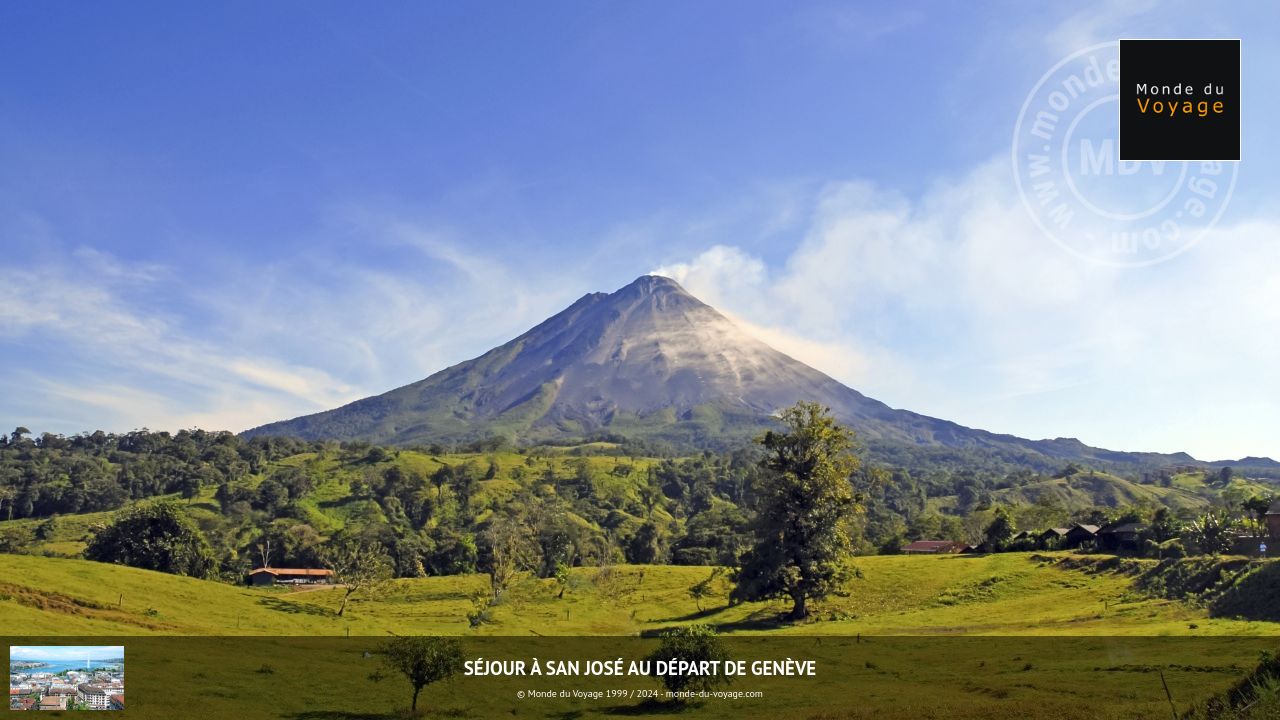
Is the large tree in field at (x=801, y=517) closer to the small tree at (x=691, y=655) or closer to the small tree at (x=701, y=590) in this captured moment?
the small tree at (x=701, y=590)

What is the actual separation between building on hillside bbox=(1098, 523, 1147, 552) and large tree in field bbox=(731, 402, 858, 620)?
3918 cm

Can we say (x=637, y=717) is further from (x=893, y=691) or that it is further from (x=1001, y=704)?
(x=1001, y=704)

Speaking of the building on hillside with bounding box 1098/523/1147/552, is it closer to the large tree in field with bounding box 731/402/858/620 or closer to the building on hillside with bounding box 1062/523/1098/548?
the building on hillside with bounding box 1062/523/1098/548

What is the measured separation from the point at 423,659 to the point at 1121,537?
85.3 m

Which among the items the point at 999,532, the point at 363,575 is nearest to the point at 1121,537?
the point at 999,532

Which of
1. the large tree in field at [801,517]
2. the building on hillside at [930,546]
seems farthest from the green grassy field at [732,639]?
the building on hillside at [930,546]

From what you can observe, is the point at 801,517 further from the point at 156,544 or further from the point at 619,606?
the point at 156,544

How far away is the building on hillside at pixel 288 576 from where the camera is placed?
11388 centimetres

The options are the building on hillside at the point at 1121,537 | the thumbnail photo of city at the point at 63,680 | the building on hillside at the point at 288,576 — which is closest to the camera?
the thumbnail photo of city at the point at 63,680

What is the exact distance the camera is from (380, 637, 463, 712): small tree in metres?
33.1

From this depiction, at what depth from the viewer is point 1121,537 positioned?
8900cm

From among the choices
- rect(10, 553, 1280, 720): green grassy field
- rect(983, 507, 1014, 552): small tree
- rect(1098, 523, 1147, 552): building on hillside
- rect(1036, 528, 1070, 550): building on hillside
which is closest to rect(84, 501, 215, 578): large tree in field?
rect(10, 553, 1280, 720): green grassy field

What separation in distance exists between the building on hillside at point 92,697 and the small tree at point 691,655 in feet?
72.6

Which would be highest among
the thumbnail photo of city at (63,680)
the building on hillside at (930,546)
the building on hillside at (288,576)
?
the thumbnail photo of city at (63,680)
